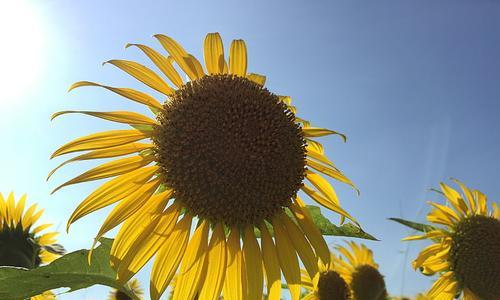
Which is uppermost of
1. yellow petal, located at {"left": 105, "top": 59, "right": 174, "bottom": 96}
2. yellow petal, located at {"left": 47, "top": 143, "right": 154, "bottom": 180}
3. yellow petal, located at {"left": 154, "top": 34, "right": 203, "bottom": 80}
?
yellow petal, located at {"left": 154, "top": 34, "right": 203, "bottom": 80}

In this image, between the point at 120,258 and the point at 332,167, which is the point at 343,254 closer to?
the point at 332,167

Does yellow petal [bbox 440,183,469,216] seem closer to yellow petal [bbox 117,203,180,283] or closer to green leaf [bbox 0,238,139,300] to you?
yellow petal [bbox 117,203,180,283]

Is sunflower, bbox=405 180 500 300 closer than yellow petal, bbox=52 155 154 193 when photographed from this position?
No

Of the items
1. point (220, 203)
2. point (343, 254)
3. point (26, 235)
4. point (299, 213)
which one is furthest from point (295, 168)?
point (343, 254)

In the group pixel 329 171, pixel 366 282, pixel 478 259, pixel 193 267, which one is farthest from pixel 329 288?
pixel 193 267

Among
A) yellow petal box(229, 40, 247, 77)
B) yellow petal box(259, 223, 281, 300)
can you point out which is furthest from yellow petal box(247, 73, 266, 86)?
yellow petal box(259, 223, 281, 300)

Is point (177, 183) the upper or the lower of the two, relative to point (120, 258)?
upper

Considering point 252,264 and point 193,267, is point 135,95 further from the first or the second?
point 252,264
